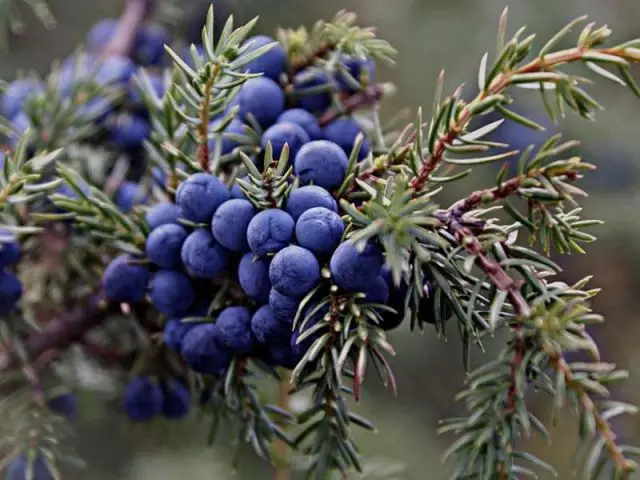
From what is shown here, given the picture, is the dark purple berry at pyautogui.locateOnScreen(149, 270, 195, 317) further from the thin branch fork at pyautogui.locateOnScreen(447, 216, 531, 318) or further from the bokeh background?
the bokeh background

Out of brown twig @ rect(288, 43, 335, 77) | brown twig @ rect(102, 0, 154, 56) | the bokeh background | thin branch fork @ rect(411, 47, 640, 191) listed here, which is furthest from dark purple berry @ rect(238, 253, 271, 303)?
the bokeh background

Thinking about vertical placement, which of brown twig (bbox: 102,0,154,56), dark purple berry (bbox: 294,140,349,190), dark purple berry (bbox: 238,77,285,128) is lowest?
dark purple berry (bbox: 294,140,349,190)

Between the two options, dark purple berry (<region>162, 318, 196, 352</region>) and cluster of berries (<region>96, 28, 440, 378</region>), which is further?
dark purple berry (<region>162, 318, 196, 352</region>)

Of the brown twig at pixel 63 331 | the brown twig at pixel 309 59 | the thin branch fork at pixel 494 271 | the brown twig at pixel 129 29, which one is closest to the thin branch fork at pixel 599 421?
the thin branch fork at pixel 494 271

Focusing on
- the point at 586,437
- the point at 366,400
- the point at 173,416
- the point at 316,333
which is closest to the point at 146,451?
the point at 366,400

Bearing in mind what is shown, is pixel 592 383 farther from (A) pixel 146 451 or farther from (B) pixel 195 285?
(A) pixel 146 451

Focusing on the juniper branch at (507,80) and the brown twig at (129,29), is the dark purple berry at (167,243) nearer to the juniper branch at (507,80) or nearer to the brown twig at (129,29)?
the juniper branch at (507,80)

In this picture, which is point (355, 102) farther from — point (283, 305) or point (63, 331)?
point (63, 331)
